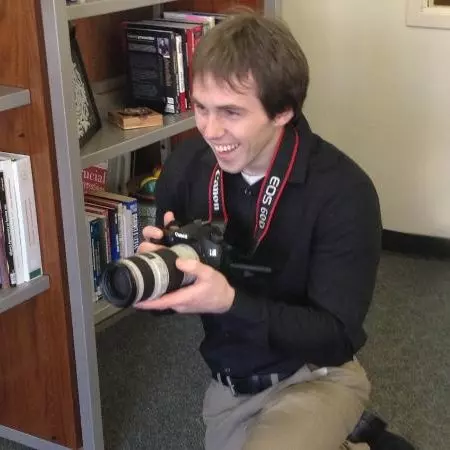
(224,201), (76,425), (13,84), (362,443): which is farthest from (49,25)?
(362,443)

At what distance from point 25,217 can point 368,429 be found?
2.58 ft

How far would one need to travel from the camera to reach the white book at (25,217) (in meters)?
1.49

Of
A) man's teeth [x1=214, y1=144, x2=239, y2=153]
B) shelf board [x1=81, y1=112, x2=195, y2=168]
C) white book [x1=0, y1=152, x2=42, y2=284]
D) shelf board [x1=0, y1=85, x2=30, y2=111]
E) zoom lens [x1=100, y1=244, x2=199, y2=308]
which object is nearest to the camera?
zoom lens [x1=100, y1=244, x2=199, y2=308]

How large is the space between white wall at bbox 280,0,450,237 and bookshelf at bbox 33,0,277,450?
0.99m

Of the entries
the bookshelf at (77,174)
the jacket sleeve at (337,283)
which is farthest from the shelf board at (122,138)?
the jacket sleeve at (337,283)

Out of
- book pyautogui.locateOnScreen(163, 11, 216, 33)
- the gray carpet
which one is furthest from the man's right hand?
book pyautogui.locateOnScreen(163, 11, 216, 33)

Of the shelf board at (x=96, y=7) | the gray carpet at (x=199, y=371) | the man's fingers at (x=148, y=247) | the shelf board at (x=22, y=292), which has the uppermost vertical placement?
the shelf board at (x=96, y=7)

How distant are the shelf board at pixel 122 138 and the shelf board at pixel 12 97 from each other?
21 cm

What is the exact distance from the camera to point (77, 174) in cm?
150

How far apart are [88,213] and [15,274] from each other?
0.36 metres

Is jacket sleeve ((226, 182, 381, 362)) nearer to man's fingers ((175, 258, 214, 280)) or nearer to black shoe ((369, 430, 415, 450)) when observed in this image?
man's fingers ((175, 258, 214, 280))

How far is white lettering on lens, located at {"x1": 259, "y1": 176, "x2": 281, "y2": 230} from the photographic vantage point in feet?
4.24

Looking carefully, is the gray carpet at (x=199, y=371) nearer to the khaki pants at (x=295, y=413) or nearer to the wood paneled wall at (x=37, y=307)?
the wood paneled wall at (x=37, y=307)

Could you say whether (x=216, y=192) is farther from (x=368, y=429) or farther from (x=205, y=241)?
(x=368, y=429)
